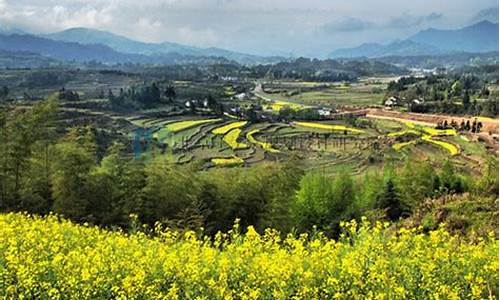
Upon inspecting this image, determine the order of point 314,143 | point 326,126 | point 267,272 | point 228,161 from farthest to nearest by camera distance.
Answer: point 326,126
point 314,143
point 228,161
point 267,272

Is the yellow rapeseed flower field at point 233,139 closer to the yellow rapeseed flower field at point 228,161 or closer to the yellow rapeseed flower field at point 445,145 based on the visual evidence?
the yellow rapeseed flower field at point 228,161

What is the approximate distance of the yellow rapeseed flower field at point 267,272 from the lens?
Answer: 9.38 ft

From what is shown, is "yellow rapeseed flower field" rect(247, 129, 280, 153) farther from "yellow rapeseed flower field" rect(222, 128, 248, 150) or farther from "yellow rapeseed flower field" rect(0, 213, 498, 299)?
"yellow rapeseed flower field" rect(0, 213, 498, 299)

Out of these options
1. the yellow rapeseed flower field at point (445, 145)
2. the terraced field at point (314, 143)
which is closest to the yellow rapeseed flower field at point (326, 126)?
the terraced field at point (314, 143)

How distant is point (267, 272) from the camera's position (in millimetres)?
3023

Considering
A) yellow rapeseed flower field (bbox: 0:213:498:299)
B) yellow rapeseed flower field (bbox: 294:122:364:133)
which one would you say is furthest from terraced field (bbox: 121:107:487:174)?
yellow rapeseed flower field (bbox: 0:213:498:299)

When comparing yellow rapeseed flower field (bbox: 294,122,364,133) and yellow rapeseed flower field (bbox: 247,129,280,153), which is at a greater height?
yellow rapeseed flower field (bbox: 294,122,364,133)

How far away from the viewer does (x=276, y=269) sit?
3.00 meters

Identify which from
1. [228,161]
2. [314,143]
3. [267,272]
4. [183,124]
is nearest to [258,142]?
[314,143]

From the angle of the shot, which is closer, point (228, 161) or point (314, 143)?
point (228, 161)

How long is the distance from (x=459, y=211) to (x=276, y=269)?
28.9 feet

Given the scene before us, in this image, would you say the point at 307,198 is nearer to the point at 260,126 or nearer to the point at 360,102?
the point at 260,126

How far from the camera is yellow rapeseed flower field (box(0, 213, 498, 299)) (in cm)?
286

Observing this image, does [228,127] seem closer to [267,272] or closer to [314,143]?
[314,143]
